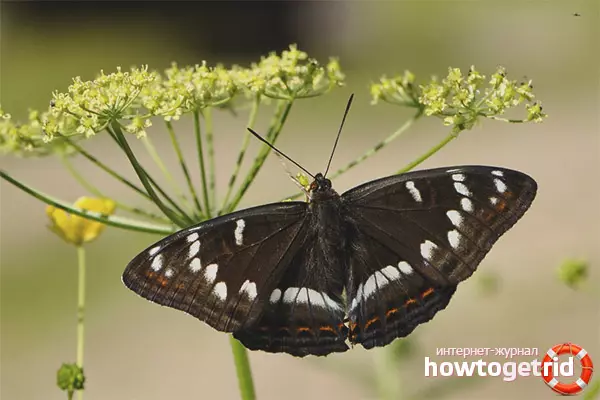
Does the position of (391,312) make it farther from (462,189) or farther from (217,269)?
(217,269)

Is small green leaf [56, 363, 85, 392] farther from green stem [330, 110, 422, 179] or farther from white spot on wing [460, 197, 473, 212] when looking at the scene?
white spot on wing [460, 197, 473, 212]

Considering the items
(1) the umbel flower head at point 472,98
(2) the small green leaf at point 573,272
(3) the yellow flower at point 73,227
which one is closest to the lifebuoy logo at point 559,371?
(2) the small green leaf at point 573,272

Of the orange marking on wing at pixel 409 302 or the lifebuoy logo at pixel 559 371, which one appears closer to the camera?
the orange marking on wing at pixel 409 302

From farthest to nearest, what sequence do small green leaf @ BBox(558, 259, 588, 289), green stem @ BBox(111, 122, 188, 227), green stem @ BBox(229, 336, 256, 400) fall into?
small green leaf @ BBox(558, 259, 588, 289), green stem @ BBox(229, 336, 256, 400), green stem @ BBox(111, 122, 188, 227)

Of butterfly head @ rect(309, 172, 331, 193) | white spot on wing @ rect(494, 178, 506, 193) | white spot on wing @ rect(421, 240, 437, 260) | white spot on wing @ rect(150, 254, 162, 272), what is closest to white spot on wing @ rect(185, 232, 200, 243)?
white spot on wing @ rect(150, 254, 162, 272)

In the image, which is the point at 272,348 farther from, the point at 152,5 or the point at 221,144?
the point at 152,5

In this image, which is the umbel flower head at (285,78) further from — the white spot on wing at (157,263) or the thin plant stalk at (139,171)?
the white spot on wing at (157,263)

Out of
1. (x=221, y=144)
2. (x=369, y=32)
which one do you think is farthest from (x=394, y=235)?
(x=369, y=32)
